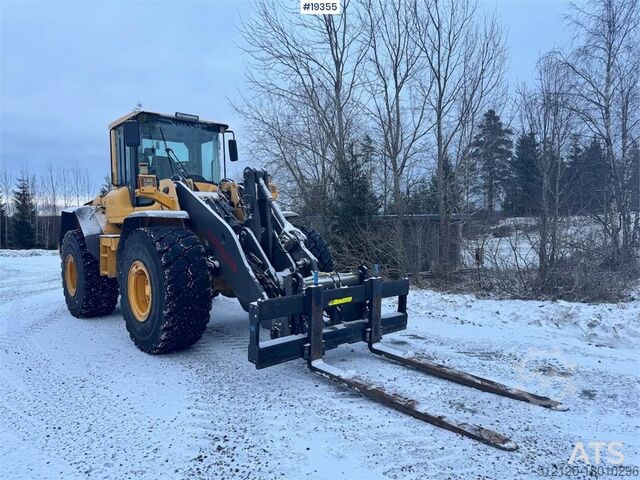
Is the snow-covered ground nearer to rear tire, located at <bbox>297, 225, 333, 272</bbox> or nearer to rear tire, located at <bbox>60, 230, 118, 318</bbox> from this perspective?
rear tire, located at <bbox>60, 230, 118, 318</bbox>

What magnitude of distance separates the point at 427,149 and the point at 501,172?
2.44 metres

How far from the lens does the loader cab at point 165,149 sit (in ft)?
20.6

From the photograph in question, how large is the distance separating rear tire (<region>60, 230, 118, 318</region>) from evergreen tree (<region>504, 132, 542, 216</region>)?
28.8 ft

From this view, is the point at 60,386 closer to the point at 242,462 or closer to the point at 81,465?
the point at 81,465

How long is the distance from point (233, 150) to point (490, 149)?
31.3ft

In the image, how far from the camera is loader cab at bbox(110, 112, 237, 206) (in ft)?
20.6

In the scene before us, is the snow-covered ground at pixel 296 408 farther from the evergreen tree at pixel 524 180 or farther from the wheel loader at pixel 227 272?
the evergreen tree at pixel 524 180

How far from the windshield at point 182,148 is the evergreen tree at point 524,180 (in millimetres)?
7315

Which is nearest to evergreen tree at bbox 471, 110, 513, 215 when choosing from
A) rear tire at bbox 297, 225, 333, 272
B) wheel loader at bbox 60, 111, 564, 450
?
rear tire at bbox 297, 225, 333, 272

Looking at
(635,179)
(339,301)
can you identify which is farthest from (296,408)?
(635,179)

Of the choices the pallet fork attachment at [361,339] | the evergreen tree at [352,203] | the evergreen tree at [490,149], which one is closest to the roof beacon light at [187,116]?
the pallet fork attachment at [361,339]

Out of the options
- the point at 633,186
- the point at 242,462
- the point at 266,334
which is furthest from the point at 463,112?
the point at 242,462

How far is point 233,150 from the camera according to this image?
23.6ft

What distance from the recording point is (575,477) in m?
2.72
